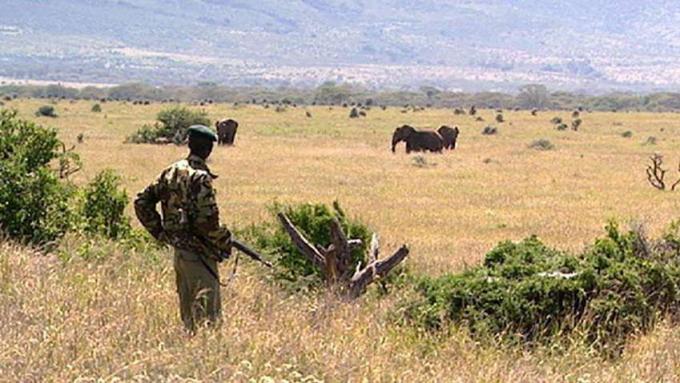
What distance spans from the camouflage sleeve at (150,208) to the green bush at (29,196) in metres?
4.02

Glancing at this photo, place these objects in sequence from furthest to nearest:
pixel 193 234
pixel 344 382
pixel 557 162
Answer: pixel 557 162 < pixel 193 234 < pixel 344 382

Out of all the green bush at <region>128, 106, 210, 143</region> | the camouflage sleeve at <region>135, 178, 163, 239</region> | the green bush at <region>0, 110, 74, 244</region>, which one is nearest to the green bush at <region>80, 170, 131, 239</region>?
the green bush at <region>0, 110, 74, 244</region>

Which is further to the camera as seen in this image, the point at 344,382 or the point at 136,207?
the point at 136,207

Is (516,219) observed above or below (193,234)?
below

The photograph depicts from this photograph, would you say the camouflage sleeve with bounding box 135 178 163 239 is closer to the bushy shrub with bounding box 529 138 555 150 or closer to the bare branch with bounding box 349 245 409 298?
the bare branch with bounding box 349 245 409 298

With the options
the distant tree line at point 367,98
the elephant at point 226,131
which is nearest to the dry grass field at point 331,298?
the elephant at point 226,131

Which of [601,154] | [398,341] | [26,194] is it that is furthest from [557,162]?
[398,341]

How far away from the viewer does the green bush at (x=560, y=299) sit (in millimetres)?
8492

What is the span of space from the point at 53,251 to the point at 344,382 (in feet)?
18.3

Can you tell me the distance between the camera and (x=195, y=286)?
279 inches

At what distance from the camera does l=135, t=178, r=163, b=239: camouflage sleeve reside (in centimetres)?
716

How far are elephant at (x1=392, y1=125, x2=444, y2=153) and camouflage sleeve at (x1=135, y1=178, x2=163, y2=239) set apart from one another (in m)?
31.7

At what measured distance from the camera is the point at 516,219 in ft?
71.2

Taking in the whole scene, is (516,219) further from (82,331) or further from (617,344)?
(82,331)
